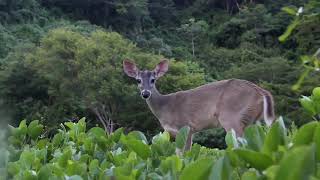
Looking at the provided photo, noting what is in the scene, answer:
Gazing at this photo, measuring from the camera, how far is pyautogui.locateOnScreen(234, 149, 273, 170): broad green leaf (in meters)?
0.97

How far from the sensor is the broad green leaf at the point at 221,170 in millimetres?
932

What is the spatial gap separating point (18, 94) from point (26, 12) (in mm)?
10361

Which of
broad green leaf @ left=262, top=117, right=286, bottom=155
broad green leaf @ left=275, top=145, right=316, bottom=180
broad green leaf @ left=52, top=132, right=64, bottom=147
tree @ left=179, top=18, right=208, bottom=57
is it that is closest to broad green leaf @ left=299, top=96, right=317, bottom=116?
broad green leaf @ left=262, top=117, right=286, bottom=155

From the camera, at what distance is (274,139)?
1.05m

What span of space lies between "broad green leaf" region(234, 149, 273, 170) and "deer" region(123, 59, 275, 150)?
16.4ft

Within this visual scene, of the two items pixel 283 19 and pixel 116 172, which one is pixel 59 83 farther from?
pixel 116 172

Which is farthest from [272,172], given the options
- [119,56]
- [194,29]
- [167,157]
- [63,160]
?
[194,29]

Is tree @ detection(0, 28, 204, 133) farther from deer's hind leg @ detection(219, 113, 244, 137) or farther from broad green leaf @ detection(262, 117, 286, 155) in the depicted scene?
broad green leaf @ detection(262, 117, 286, 155)

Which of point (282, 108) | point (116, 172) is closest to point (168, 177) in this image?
point (116, 172)

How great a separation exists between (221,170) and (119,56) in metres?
24.1

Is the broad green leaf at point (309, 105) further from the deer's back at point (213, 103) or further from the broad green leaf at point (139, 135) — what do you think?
the deer's back at point (213, 103)

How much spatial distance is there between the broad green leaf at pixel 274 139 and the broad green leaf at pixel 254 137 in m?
0.11

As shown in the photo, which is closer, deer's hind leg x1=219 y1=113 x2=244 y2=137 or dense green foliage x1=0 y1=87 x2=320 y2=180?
dense green foliage x1=0 y1=87 x2=320 y2=180

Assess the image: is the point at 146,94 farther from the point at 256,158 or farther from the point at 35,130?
the point at 256,158
